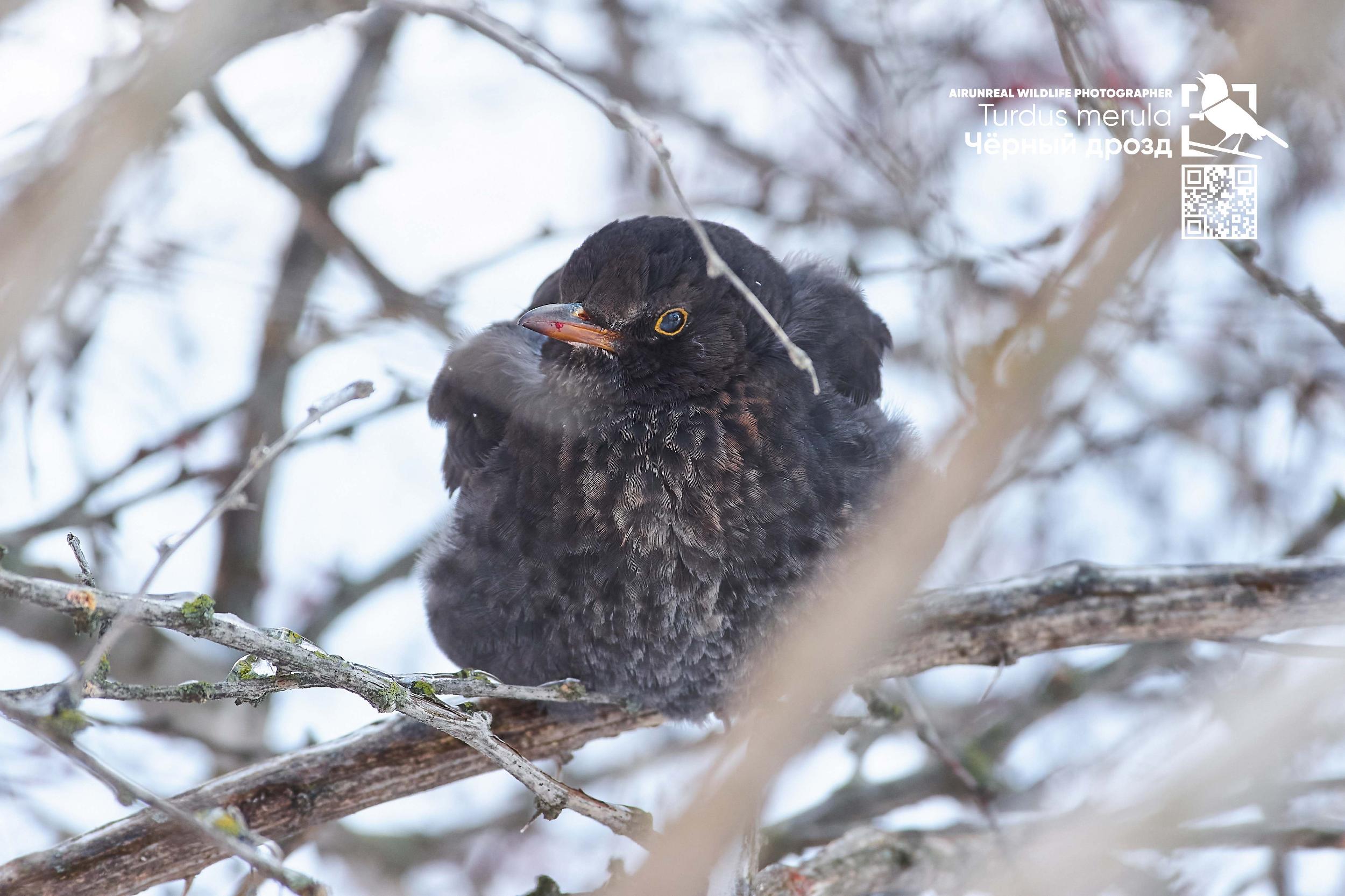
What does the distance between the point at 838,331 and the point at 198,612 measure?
94.1 inches

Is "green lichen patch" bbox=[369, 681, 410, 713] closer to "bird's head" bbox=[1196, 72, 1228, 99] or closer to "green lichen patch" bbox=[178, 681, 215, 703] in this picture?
"green lichen patch" bbox=[178, 681, 215, 703]

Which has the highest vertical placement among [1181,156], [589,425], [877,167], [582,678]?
[877,167]

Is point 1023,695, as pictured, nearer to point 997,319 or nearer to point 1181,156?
point 997,319

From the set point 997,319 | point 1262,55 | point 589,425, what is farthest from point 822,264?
point 1262,55

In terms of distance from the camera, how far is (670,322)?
3.61 m

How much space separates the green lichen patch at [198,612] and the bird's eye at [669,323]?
1.82 meters

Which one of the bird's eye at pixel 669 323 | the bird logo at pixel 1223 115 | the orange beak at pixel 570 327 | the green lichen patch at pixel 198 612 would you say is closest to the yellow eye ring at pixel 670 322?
the bird's eye at pixel 669 323

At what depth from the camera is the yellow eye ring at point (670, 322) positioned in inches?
142

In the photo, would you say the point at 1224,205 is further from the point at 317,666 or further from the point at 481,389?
the point at 317,666

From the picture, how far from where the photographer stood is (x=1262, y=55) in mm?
1524

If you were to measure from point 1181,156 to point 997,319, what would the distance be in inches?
130

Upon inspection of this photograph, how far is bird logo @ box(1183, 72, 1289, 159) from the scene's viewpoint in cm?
217

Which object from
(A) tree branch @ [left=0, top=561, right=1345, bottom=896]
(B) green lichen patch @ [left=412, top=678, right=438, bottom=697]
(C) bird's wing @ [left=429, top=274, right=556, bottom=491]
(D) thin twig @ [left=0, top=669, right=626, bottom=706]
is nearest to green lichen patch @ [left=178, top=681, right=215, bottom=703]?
(D) thin twig @ [left=0, top=669, right=626, bottom=706]

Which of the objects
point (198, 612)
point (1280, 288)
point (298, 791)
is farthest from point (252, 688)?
point (1280, 288)
